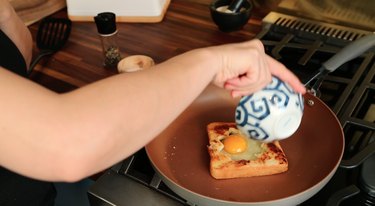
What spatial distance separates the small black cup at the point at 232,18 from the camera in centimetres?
111

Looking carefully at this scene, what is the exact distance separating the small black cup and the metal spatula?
45 centimetres

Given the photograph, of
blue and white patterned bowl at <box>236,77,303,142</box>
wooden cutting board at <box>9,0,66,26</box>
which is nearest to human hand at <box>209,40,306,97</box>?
blue and white patterned bowl at <box>236,77,303,142</box>

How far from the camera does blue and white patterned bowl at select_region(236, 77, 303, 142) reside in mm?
600

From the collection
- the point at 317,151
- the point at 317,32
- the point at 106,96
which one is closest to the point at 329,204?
the point at 317,151

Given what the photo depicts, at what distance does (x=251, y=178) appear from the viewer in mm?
657

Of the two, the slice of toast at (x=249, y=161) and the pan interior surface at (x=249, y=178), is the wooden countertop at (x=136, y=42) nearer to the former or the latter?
the pan interior surface at (x=249, y=178)

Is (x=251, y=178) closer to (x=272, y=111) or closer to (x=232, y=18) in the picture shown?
(x=272, y=111)

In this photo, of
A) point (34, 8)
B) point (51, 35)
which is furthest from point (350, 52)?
point (34, 8)

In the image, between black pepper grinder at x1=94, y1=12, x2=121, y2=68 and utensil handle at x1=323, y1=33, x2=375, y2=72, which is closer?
utensil handle at x1=323, y1=33, x2=375, y2=72

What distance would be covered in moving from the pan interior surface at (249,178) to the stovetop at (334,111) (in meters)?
0.04

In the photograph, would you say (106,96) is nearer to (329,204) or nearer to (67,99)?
(67,99)

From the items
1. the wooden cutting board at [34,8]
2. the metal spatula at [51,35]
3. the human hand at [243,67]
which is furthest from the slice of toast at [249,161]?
the wooden cutting board at [34,8]

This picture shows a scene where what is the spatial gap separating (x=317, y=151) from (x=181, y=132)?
0.85 ft

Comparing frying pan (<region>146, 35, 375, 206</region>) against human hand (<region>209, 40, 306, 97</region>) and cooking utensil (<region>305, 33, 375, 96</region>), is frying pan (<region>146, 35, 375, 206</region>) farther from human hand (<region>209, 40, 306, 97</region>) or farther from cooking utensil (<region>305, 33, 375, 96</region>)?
human hand (<region>209, 40, 306, 97</region>)
